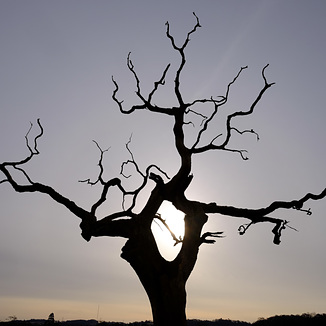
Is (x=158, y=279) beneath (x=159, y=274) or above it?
beneath

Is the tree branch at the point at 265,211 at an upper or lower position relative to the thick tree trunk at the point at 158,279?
upper

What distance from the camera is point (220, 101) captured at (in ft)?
48.9

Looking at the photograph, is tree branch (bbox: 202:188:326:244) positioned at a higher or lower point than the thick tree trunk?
higher

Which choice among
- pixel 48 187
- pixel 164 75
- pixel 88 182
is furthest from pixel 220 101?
pixel 48 187

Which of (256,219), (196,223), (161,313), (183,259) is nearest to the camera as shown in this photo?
(161,313)

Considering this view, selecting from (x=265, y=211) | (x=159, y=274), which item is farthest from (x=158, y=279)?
(x=265, y=211)

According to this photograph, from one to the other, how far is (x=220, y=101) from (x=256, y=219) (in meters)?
4.16

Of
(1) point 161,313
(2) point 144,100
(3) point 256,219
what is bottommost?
(1) point 161,313

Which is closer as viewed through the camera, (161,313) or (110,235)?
(161,313)

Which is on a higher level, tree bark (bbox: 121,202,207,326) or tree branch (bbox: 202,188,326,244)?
tree branch (bbox: 202,188,326,244)

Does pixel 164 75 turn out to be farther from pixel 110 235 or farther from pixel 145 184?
pixel 110 235

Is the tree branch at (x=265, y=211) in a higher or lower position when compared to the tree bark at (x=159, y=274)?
higher

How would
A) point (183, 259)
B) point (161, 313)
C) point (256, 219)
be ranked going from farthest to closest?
1. point (256, 219)
2. point (183, 259)
3. point (161, 313)

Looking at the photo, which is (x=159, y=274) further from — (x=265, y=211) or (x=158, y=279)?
(x=265, y=211)
